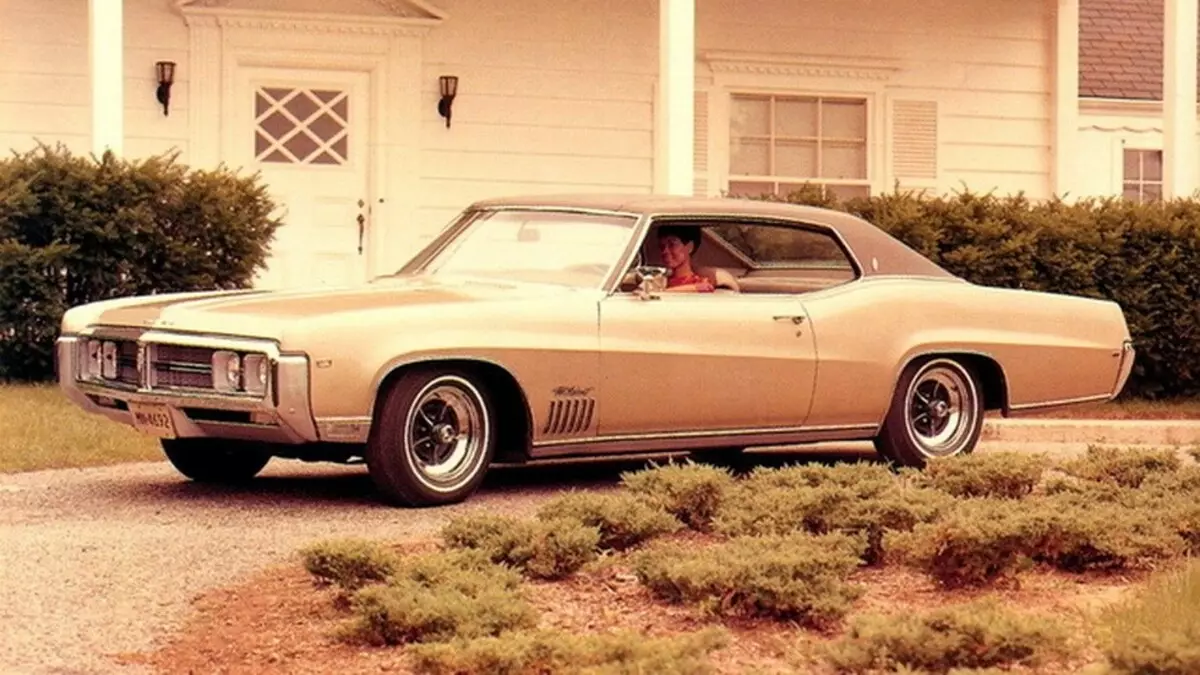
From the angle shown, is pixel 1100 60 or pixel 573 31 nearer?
pixel 573 31

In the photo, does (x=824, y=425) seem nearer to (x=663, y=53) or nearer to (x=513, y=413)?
(x=513, y=413)

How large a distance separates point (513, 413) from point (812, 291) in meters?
1.97

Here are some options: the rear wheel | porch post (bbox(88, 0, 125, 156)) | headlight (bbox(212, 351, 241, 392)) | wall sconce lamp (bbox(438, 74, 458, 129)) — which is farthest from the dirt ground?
wall sconce lamp (bbox(438, 74, 458, 129))

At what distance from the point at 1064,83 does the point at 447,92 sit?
617cm

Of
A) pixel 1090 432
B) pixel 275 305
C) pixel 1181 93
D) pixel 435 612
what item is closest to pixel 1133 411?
pixel 1090 432

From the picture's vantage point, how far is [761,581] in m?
6.67

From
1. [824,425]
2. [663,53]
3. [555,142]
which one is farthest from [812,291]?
[555,142]

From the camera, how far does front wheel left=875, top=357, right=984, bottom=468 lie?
1157 cm

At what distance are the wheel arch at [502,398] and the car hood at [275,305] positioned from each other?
0.87 feet

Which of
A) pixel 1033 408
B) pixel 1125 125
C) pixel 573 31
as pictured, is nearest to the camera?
pixel 1033 408

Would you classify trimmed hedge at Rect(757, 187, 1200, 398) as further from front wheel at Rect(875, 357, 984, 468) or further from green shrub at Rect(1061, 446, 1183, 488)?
green shrub at Rect(1061, 446, 1183, 488)

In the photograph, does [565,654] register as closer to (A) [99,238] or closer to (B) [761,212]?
(B) [761,212]

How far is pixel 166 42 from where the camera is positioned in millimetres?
18984

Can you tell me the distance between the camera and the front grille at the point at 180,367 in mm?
9531
